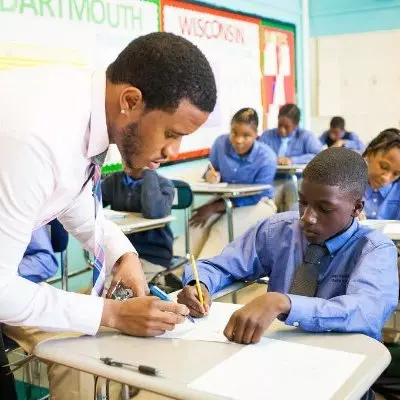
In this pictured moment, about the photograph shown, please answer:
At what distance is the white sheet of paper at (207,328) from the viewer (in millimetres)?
1340

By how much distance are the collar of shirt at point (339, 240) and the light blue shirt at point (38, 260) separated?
1.12 m

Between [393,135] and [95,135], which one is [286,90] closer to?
[393,135]

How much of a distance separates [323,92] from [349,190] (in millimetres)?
6713

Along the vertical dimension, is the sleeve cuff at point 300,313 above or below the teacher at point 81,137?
below

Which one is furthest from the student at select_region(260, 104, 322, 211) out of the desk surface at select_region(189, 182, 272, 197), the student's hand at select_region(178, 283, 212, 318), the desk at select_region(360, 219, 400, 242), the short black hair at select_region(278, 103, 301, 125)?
the student's hand at select_region(178, 283, 212, 318)

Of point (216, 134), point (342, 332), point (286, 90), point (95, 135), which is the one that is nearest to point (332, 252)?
point (342, 332)

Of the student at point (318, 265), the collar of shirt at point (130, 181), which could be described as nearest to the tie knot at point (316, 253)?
the student at point (318, 265)

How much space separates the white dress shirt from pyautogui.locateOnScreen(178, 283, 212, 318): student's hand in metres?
0.28

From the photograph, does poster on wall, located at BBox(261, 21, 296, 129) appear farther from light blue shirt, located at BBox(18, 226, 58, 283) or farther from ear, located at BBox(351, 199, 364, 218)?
ear, located at BBox(351, 199, 364, 218)

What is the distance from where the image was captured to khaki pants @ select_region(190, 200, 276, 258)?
A: 177 inches

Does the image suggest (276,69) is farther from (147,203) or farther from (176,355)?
(176,355)

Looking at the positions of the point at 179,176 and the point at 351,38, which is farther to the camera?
the point at 351,38

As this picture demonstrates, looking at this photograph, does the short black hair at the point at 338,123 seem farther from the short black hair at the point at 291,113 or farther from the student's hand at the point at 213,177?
the student's hand at the point at 213,177

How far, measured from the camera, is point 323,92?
812cm
